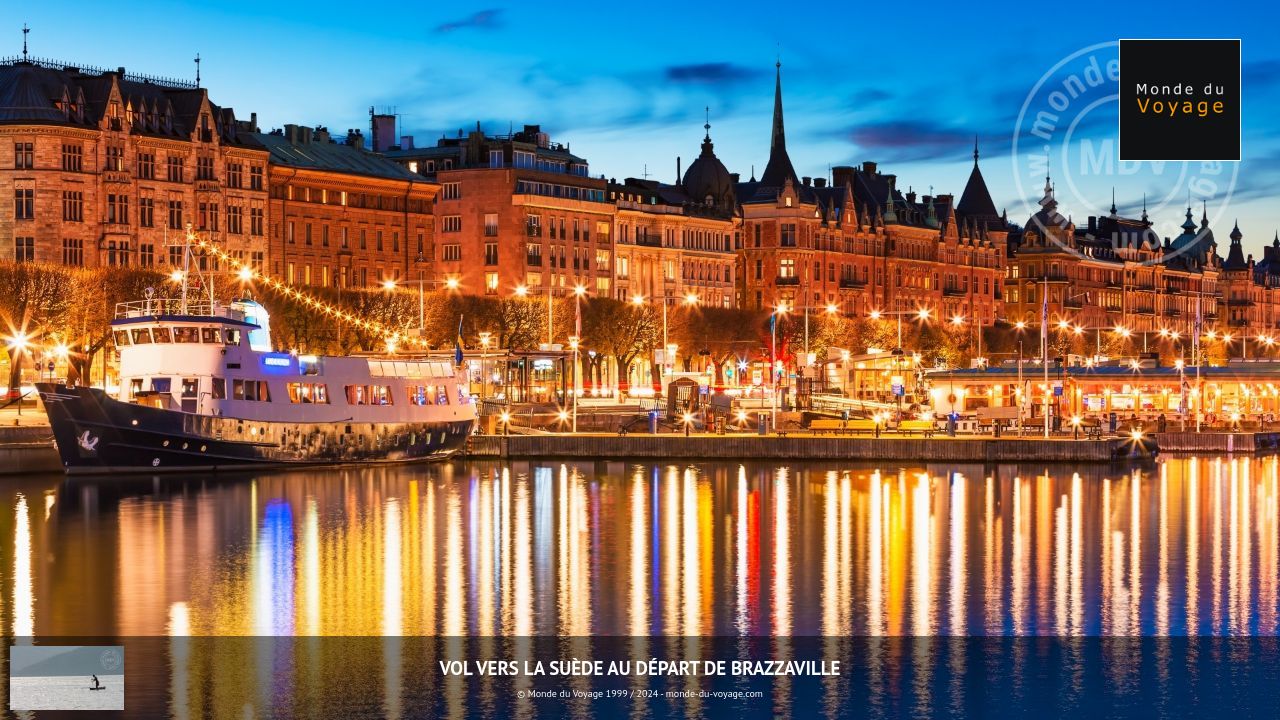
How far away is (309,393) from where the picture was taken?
81.3 meters

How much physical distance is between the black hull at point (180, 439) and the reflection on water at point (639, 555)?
203 cm

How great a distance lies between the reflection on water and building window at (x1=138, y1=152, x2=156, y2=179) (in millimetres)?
41701

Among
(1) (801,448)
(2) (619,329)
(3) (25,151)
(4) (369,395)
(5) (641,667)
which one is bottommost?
(5) (641,667)

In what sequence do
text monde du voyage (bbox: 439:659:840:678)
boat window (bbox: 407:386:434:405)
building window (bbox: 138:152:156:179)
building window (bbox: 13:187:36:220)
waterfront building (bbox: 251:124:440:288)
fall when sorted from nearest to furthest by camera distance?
text monde du voyage (bbox: 439:659:840:678), boat window (bbox: 407:386:434:405), building window (bbox: 13:187:36:220), building window (bbox: 138:152:156:179), waterfront building (bbox: 251:124:440:288)

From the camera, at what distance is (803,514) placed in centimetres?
6531

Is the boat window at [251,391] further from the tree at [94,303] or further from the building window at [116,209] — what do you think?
the building window at [116,209]

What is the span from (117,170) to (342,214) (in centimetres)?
1917

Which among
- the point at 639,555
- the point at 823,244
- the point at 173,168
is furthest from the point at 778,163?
the point at 639,555

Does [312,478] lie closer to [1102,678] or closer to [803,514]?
[803,514]

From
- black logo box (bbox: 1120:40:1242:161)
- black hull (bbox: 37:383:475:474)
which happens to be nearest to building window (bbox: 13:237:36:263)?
black hull (bbox: 37:383:475:474)

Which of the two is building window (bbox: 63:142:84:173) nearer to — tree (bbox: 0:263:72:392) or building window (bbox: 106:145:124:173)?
building window (bbox: 106:145:124:173)

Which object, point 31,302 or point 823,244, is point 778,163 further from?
point 31,302

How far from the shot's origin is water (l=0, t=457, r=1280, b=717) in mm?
36156

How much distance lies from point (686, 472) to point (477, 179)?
63.7 meters
